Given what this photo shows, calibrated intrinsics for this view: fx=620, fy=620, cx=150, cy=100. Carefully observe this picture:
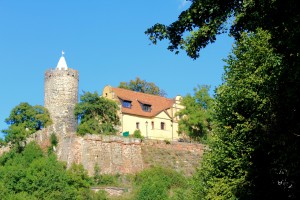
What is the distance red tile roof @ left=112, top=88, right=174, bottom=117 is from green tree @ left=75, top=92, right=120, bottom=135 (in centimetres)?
284

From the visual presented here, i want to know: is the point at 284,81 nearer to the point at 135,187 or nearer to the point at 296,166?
the point at 296,166

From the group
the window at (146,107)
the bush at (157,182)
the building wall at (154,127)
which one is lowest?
the bush at (157,182)

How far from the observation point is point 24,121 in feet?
177

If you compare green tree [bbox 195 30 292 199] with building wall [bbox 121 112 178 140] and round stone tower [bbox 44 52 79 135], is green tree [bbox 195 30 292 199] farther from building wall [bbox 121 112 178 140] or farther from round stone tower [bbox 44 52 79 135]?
round stone tower [bbox 44 52 79 135]

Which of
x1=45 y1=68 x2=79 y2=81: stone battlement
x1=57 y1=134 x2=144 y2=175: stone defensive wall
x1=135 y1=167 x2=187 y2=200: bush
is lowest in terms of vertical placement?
x1=135 y1=167 x2=187 y2=200: bush

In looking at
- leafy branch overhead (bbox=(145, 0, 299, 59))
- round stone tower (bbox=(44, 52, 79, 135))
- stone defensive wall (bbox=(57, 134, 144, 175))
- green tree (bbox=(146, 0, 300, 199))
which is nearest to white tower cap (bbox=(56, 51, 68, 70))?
round stone tower (bbox=(44, 52, 79, 135))

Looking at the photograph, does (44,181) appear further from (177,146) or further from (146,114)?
(146,114)

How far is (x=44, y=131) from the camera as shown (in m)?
51.8

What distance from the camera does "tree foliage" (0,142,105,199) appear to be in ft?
139

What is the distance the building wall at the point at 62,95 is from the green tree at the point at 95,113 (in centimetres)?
325

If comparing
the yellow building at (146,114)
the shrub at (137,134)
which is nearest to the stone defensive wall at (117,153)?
the shrub at (137,134)

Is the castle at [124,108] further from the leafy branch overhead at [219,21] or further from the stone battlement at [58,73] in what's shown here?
the leafy branch overhead at [219,21]

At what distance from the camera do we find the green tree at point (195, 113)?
56.1 metres

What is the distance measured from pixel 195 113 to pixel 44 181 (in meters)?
17.6
